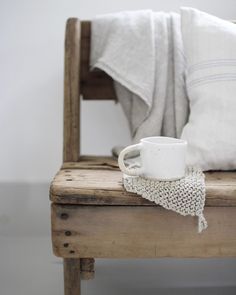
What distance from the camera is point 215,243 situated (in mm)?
562

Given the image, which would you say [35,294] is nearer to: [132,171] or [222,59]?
[132,171]

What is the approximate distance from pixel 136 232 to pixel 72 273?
5.9 inches

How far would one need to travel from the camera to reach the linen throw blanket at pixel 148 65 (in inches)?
29.6

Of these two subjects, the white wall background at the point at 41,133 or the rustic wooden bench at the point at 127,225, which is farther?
the white wall background at the point at 41,133

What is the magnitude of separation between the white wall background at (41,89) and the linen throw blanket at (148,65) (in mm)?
201

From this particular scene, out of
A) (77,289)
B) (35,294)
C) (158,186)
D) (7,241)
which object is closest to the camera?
(158,186)

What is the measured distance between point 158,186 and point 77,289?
0.80 ft

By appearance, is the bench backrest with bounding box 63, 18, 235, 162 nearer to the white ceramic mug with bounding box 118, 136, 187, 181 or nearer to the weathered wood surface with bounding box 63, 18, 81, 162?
the weathered wood surface with bounding box 63, 18, 81, 162

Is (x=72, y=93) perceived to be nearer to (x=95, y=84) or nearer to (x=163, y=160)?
(x=95, y=84)

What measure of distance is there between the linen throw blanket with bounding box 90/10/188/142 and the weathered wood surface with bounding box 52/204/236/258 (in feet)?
0.81

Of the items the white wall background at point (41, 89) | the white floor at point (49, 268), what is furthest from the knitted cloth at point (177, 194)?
the white wall background at point (41, 89)

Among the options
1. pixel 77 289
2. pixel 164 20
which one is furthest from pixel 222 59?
pixel 77 289

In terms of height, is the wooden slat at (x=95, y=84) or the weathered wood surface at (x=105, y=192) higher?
the wooden slat at (x=95, y=84)

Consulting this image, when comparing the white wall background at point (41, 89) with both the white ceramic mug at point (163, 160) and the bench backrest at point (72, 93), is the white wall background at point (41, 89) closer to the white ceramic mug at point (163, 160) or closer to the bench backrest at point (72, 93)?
the bench backrest at point (72, 93)
